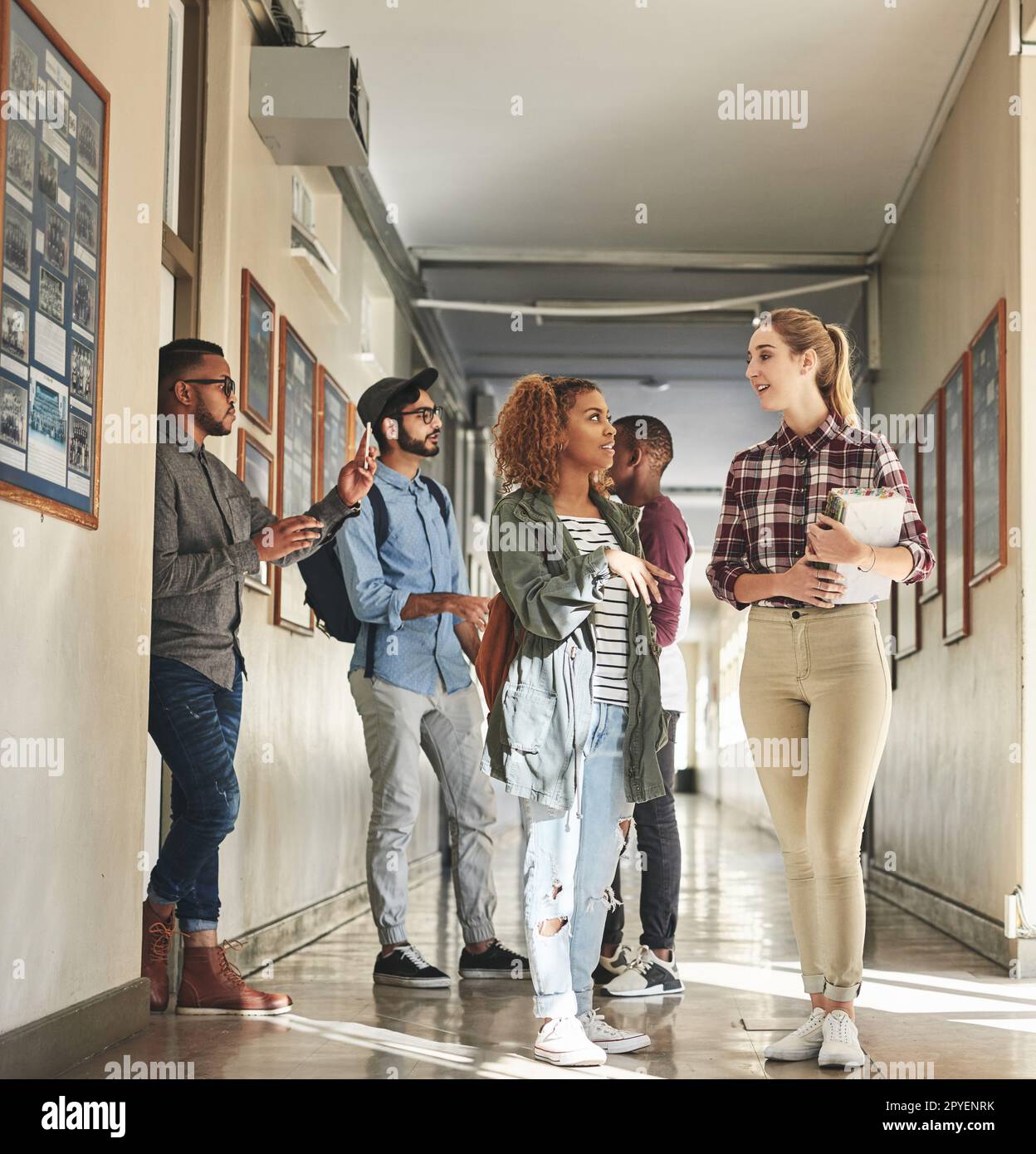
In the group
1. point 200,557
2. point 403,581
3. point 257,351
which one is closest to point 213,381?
point 200,557

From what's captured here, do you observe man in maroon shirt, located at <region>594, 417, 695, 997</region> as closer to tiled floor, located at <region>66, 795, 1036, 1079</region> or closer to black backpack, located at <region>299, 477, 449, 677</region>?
tiled floor, located at <region>66, 795, 1036, 1079</region>

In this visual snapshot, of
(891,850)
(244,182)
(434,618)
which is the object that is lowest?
(891,850)

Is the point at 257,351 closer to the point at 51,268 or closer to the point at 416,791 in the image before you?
the point at 416,791

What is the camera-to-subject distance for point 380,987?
3.71 m

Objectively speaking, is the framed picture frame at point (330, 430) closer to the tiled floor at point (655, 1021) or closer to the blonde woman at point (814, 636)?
the tiled floor at point (655, 1021)

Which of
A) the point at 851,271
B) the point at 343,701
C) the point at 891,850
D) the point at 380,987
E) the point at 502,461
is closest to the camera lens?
the point at 502,461

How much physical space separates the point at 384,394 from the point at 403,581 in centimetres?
54

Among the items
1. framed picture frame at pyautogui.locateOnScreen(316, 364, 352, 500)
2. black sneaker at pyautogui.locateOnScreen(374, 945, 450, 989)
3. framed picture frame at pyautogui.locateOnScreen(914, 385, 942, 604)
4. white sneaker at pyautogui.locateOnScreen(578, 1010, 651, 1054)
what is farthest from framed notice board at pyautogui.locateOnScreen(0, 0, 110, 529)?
framed picture frame at pyautogui.locateOnScreen(914, 385, 942, 604)

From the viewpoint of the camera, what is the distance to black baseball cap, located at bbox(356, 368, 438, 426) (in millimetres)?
4012

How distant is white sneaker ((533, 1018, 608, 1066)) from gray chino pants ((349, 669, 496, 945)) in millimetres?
1209
